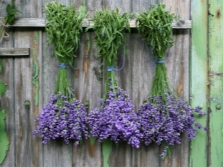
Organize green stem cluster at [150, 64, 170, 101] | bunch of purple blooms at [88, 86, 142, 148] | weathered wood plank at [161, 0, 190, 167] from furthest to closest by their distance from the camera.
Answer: weathered wood plank at [161, 0, 190, 167] < green stem cluster at [150, 64, 170, 101] < bunch of purple blooms at [88, 86, 142, 148]

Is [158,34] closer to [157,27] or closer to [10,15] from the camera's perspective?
[157,27]

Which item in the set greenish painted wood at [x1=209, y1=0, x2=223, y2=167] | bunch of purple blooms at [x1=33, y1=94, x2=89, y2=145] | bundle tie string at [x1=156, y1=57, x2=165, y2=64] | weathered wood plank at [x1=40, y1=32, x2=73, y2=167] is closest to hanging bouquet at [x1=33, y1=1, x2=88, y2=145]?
bunch of purple blooms at [x1=33, y1=94, x2=89, y2=145]

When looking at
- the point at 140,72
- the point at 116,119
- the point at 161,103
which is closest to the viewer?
the point at 116,119

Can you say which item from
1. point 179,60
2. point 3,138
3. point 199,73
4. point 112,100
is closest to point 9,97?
point 3,138

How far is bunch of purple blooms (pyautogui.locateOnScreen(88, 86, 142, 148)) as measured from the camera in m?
1.86

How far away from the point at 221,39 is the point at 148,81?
1.58 feet

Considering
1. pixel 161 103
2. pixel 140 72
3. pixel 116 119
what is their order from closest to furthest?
1. pixel 116 119
2. pixel 161 103
3. pixel 140 72

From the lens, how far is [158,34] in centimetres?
192

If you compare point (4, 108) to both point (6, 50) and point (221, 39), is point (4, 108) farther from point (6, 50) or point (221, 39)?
point (221, 39)

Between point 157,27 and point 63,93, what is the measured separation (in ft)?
1.95

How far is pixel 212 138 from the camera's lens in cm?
213

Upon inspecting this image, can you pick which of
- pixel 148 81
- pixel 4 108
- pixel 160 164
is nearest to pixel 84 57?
pixel 148 81

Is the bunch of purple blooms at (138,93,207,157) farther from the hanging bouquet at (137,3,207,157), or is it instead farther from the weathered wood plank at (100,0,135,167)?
the weathered wood plank at (100,0,135,167)

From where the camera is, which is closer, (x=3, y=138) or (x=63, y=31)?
(x=63, y=31)
